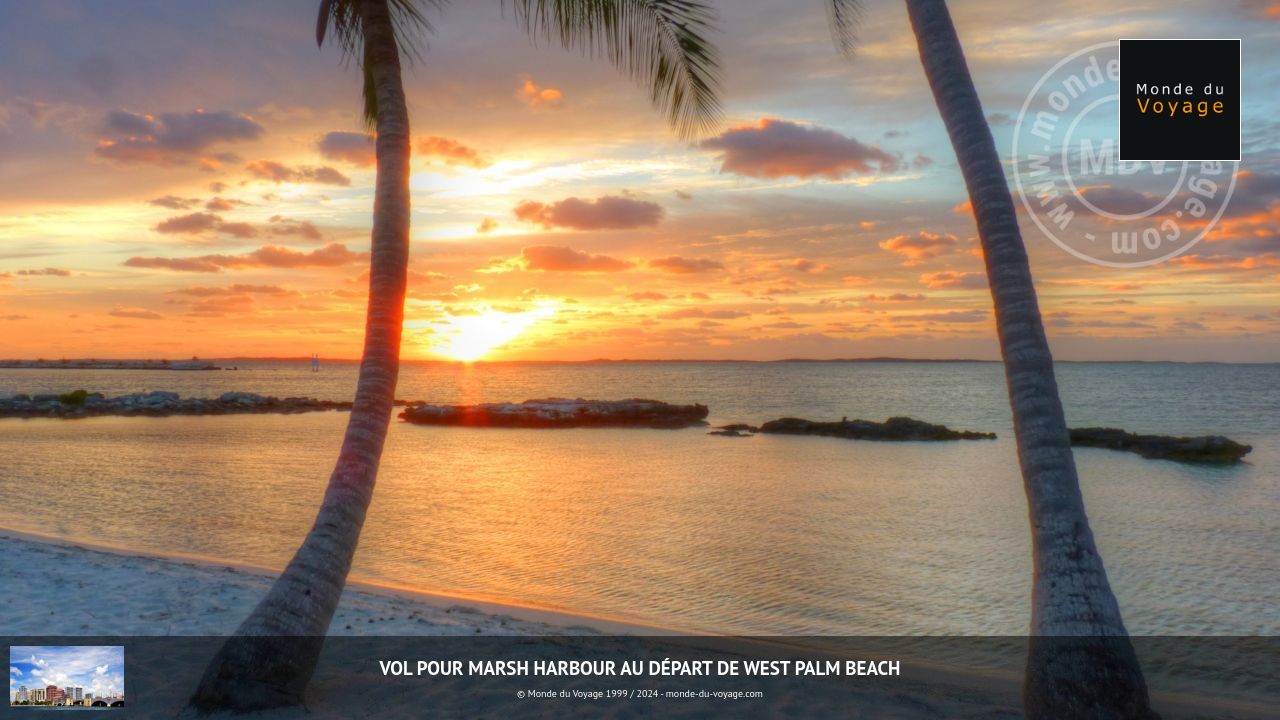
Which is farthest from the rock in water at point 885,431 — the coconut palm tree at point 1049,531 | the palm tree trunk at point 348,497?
the palm tree trunk at point 348,497

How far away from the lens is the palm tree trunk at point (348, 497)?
611cm

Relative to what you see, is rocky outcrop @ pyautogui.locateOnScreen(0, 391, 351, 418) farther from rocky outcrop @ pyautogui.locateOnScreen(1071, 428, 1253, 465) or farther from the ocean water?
rocky outcrop @ pyautogui.locateOnScreen(1071, 428, 1253, 465)

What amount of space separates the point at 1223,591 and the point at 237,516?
20.4 metres

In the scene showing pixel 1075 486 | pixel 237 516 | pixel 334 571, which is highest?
pixel 1075 486

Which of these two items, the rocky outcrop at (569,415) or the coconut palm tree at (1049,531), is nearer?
the coconut palm tree at (1049,531)

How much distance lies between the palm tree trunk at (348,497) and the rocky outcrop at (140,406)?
61089mm

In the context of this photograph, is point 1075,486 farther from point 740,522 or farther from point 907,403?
point 907,403

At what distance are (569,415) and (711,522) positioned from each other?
113 feet

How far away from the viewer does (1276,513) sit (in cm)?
2138

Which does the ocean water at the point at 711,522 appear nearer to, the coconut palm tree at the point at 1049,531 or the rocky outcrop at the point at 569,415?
the coconut palm tree at the point at 1049,531

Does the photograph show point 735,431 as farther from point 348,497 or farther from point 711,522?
point 348,497

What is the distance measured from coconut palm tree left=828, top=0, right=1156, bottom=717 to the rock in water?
38568mm

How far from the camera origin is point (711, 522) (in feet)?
64.3

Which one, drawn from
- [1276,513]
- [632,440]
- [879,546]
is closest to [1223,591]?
[879,546]
